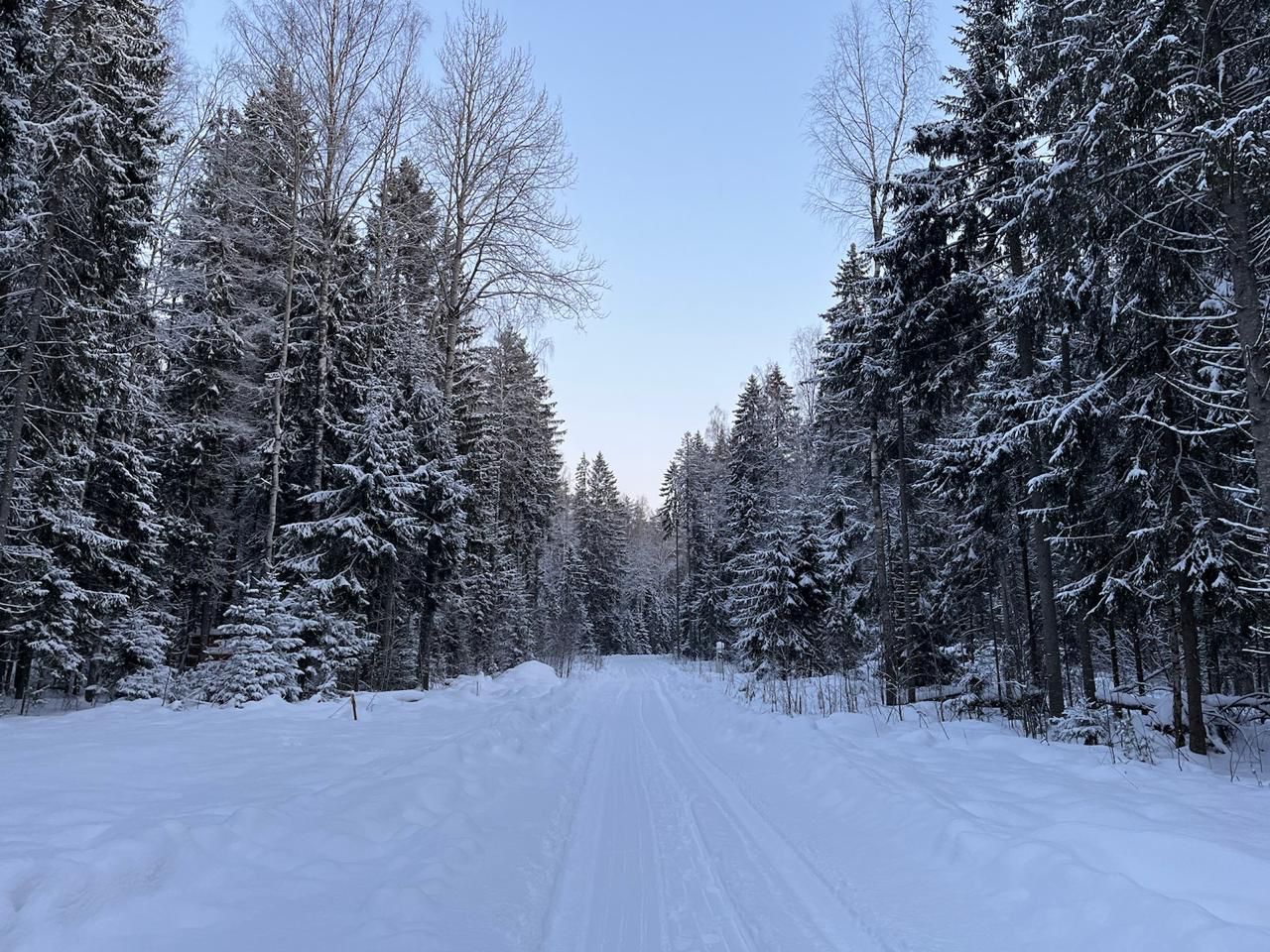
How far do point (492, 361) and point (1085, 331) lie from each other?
60.8 ft

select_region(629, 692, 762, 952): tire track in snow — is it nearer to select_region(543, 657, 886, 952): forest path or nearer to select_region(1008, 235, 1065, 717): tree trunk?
select_region(543, 657, 886, 952): forest path

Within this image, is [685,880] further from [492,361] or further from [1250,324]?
[492,361]

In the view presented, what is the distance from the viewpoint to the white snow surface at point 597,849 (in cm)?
314

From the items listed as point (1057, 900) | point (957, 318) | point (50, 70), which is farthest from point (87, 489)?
point (957, 318)

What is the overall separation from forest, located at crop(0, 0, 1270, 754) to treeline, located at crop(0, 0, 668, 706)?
0.37ft

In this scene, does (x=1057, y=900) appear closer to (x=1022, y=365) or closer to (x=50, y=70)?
(x=1022, y=365)

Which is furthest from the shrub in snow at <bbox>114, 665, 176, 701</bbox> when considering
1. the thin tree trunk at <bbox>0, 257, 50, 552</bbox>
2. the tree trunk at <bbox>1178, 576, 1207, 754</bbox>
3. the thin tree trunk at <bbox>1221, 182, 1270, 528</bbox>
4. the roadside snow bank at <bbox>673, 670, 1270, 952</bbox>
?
the thin tree trunk at <bbox>1221, 182, 1270, 528</bbox>

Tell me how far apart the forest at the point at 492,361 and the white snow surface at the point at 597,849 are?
4.31m

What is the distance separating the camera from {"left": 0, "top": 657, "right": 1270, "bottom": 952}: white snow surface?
3141mm

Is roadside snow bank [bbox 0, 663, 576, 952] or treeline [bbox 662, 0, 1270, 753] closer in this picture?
roadside snow bank [bbox 0, 663, 576, 952]

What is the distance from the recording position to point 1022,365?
11133 millimetres

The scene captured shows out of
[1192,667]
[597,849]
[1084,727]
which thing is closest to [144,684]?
[597,849]

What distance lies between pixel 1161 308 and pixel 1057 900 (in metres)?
7.85

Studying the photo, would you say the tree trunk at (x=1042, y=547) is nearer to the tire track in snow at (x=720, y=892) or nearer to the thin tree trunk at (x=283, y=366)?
the tire track in snow at (x=720, y=892)
